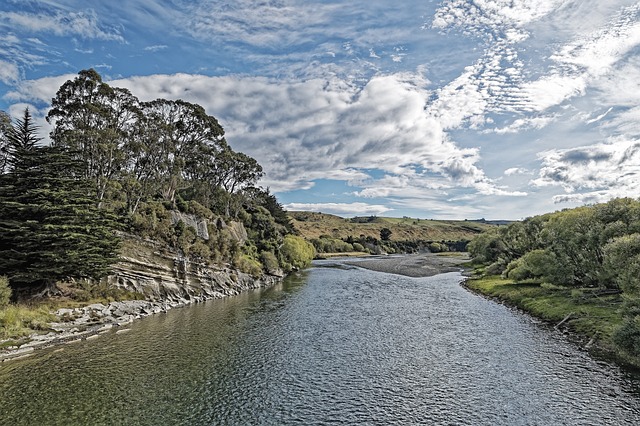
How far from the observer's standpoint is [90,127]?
56562 millimetres

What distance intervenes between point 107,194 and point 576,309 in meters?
66.4

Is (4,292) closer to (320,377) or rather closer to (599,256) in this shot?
(320,377)

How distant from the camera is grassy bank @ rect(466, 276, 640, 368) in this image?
34928mm

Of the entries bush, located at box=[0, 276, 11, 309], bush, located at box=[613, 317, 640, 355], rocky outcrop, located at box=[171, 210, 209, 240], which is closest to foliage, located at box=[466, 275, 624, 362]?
bush, located at box=[613, 317, 640, 355]

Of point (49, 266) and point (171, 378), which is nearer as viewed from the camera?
point (171, 378)

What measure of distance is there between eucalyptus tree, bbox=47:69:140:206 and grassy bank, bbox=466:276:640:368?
60.1 metres

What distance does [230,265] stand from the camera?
73.2 metres

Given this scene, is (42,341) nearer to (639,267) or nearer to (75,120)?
(75,120)

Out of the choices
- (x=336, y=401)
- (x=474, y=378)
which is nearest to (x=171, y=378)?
(x=336, y=401)

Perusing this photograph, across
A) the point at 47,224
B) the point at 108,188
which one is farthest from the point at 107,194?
the point at 47,224

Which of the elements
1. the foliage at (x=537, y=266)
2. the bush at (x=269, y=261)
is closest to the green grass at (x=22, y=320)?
the bush at (x=269, y=261)

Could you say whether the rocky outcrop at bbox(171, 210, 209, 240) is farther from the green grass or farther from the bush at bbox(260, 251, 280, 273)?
the green grass

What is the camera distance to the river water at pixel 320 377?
22.2 meters

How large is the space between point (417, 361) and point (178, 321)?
1095 inches
